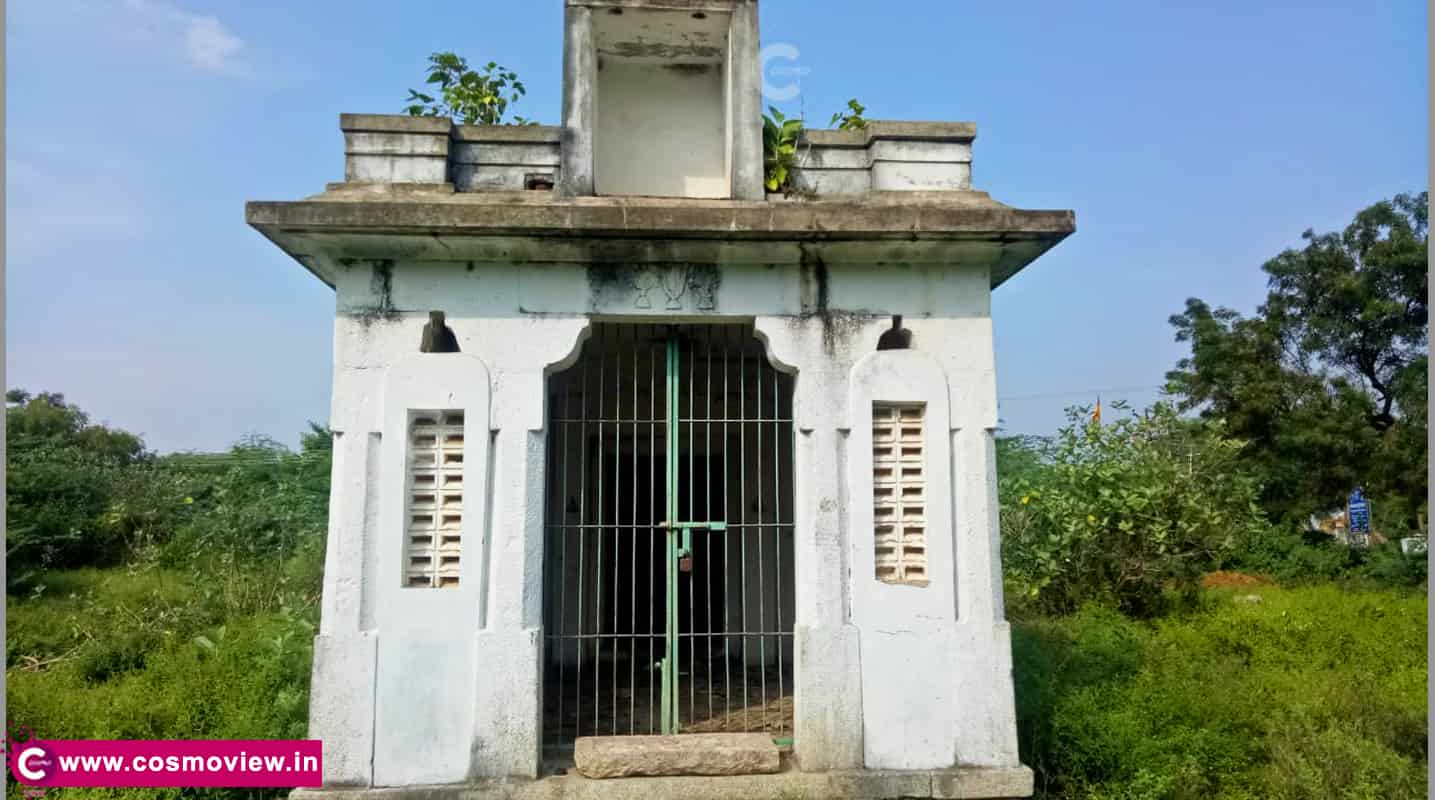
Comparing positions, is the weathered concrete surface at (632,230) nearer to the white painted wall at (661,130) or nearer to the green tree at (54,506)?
the white painted wall at (661,130)

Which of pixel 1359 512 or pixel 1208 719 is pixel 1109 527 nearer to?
pixel 1208 719

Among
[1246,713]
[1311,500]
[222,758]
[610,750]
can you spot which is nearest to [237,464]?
[222,758]

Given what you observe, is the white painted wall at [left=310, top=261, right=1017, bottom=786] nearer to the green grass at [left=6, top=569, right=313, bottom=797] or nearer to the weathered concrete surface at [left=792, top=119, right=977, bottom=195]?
the weathered concrete surface at [left=792, top=119, right=977, bottom=195]

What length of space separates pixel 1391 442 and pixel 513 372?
1842 centimetres

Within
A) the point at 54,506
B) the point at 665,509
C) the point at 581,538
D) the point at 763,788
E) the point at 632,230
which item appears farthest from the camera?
the point at 54,506

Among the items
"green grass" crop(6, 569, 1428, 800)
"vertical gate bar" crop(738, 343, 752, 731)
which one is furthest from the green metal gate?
"green grass" crop(6, 569, 1428, 800)

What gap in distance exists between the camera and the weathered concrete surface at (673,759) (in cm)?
432

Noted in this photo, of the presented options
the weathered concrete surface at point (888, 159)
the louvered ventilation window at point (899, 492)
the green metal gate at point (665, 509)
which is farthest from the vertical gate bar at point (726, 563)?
the weathered concrete surface at point (888, 159)

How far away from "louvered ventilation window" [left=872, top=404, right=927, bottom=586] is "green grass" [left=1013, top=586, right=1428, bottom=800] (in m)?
1.61

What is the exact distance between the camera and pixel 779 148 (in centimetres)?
507

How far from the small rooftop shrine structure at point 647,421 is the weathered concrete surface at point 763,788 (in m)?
0.01

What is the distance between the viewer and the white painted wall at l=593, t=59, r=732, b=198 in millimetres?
5371

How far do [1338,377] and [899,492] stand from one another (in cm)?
1757

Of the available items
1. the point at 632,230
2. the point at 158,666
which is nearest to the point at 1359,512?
the point at 632,230
